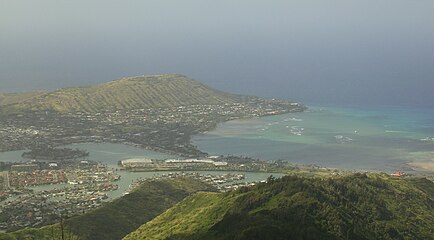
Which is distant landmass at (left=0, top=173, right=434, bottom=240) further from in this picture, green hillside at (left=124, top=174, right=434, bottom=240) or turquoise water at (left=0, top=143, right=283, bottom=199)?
turquoise water at (left=0, top=143, right=283, bottom=199)

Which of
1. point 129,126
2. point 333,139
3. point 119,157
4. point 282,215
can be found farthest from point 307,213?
point 129,126

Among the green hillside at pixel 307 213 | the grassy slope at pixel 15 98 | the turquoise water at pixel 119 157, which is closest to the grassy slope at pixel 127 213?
the green hillside at pixel 307 213

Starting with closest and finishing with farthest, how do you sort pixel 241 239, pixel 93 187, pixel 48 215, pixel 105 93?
pixel 241 239, pixel 48 215, pixel 93 187, pixel 105 93

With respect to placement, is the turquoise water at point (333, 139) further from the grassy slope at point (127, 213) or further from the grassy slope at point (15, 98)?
the grassy slope at point (15, 98)

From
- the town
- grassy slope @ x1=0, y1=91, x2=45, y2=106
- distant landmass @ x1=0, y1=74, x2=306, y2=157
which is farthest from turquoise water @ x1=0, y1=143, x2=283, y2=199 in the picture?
grassy slope @ x1=0, y1=91, x2=45, y2=106

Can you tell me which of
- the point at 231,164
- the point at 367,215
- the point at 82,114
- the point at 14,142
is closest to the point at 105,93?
the point at 82,114

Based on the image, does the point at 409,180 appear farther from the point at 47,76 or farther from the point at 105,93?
the point at 47,76

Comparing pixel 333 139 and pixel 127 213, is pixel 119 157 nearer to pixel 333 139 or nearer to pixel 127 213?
pixel 127 213
